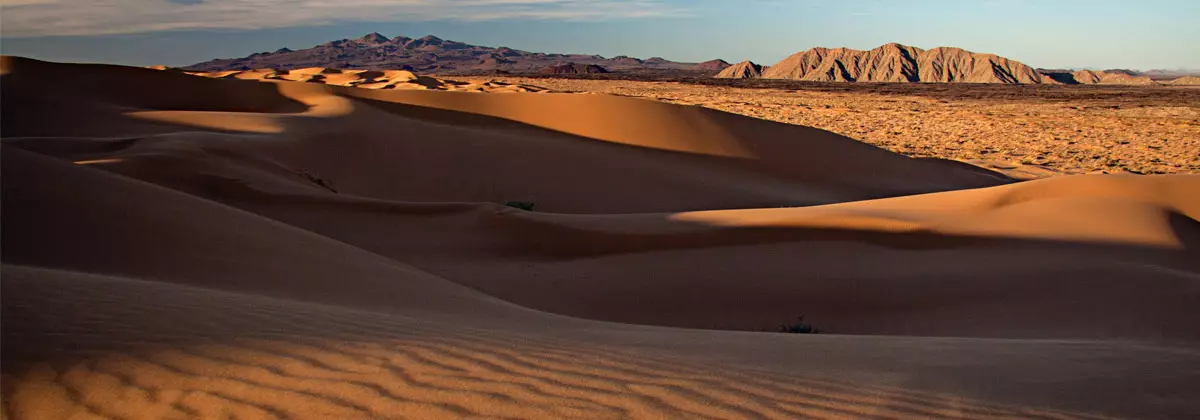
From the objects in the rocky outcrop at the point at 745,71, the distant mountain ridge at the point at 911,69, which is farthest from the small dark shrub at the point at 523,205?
the rocky outcrop at the point at 745,71

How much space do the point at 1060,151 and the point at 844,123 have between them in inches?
364

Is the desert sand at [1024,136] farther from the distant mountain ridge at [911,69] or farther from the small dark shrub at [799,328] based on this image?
the distant mountain ridge at [911,69]

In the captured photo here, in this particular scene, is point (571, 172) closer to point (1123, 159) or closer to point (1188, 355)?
point (1188, 355)

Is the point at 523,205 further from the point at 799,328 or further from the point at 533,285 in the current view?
the point at 799,328

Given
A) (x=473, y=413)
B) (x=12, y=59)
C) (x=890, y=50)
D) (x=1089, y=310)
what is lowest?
(x=1089, y=310)

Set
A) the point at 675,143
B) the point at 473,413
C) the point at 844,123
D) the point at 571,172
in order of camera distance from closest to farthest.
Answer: the point at 473,413
the point at 571,172
the point at 675,143
the point at 844,123

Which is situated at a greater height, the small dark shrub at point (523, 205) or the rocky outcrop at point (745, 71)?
the rocky outcrop at point (745, 71)

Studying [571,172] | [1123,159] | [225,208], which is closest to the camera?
[225,208]

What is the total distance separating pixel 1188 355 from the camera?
492cm

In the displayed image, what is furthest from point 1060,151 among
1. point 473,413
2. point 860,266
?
point 473,413

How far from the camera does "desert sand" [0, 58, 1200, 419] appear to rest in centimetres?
316

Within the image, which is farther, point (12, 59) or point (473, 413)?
point (12, 59)

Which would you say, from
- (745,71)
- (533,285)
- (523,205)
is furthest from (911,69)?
(533,285)

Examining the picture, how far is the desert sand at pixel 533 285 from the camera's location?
316cm
